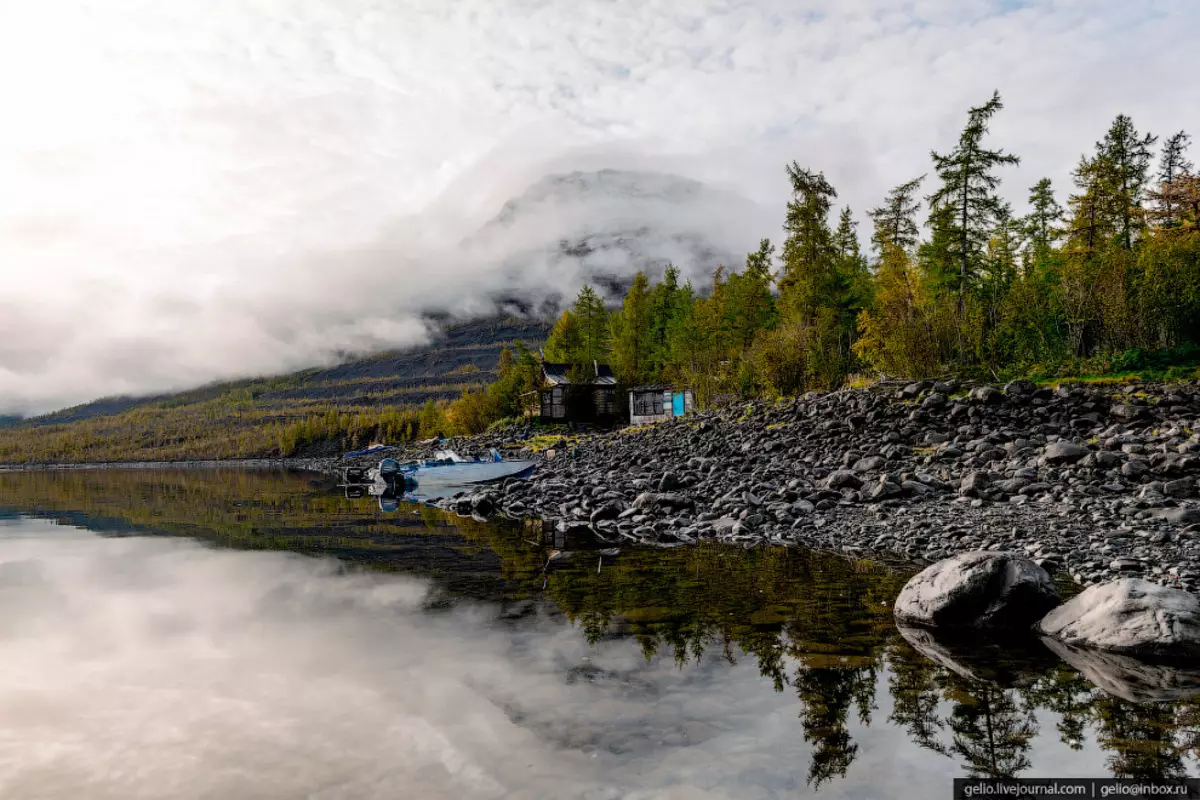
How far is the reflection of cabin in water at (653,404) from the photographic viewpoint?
58469mm

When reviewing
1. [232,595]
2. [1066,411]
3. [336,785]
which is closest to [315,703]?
[336,785]

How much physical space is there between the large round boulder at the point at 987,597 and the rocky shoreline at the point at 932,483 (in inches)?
90.4

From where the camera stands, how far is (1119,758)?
5.31m

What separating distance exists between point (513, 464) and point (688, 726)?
2924 cm

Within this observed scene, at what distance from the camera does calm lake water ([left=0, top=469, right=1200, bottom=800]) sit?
5387 mm

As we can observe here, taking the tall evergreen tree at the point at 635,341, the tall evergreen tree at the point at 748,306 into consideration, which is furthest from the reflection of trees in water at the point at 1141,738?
the tall evergreen tree at the point at 635,341

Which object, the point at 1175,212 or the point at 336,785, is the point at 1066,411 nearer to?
the point at 336,785

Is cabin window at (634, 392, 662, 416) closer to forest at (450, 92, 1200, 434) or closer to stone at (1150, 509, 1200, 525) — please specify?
forest at (450, 92, 1200, 434)

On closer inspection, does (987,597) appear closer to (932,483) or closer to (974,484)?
(974,484)

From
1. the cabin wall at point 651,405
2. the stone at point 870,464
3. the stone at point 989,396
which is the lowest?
the stone at point 870,464

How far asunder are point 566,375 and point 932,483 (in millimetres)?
57400

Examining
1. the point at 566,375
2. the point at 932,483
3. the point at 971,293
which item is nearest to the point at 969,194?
the point at 971,293

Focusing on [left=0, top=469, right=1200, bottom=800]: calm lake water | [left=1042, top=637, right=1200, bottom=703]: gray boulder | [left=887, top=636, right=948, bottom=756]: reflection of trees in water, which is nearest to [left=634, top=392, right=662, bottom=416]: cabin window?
[left=0, top=469, right=1200, bottom=800]: calm lake water

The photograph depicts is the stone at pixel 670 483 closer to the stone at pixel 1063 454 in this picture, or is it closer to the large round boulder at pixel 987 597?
the stone at pixel 1063 454
